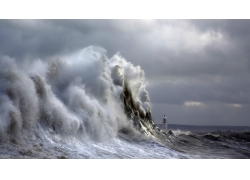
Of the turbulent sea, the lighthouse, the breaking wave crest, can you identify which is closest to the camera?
the turbulent sea

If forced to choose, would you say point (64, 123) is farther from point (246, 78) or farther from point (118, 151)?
point (246, 78)

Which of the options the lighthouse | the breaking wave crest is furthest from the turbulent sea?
the lighthouse

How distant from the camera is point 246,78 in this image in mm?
6902

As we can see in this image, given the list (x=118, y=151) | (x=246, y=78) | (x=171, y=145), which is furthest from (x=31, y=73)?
(x=246, y=78)

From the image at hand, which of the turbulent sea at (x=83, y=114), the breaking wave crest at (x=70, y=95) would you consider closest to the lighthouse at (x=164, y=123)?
the turbulent sea at (x=83, y=114)

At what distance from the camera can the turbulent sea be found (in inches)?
222

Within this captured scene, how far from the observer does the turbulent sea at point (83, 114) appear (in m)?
5.64

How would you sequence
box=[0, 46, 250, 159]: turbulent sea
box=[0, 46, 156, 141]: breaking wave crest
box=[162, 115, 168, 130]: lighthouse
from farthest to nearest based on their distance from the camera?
box=[162, 115, 168, 130]: lighthouse → box=[0, 46, 156, 141]: breaking wave crest → box=[0, 46, 250, 159]: turbulent sea

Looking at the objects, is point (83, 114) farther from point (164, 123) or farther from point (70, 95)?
point (164, 123)

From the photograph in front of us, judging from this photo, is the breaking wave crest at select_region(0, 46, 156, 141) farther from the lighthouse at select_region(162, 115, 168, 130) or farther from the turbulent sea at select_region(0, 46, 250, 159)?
the lighthouse at select_region(162, 115, 168, 130)

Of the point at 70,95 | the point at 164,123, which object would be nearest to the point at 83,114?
the point at 70,95
